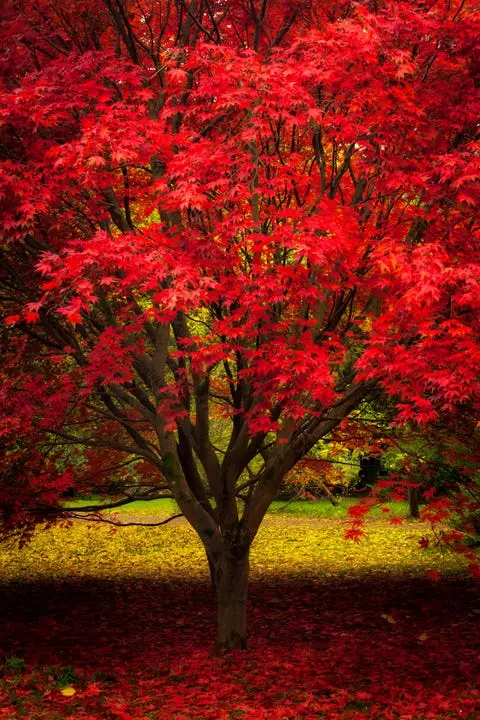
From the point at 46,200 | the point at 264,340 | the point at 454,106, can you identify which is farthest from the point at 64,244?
the point at 454,106

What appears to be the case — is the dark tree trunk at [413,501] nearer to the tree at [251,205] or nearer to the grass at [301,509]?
the grass at [301,509]

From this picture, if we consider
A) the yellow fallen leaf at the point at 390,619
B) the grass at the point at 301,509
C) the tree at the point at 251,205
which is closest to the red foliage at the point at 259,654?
the yellow fallen leaf at the point at 390,619

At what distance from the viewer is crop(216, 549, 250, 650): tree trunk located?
827cm

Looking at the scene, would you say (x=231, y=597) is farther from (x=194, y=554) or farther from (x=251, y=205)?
(x=194, y=554)

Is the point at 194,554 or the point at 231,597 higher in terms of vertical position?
the point at 231,597

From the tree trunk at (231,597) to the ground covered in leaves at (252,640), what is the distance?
0.22 m

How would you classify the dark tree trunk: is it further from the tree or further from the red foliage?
the tree

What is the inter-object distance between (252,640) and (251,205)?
4.98 meters

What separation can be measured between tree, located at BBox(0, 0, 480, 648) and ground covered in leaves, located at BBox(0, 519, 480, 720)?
1.03 metres

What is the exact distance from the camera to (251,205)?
7.43 meters

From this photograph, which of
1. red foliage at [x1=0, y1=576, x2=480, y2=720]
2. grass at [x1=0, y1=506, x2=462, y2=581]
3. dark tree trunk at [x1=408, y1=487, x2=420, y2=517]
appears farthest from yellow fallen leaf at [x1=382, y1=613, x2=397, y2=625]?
dark tree trunk at [x1=408, y1=487, x2=420, y2=517]

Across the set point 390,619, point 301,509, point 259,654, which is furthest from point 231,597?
point 301,509

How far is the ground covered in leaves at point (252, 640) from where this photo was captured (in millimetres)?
6402

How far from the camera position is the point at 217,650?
8312 mm
